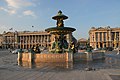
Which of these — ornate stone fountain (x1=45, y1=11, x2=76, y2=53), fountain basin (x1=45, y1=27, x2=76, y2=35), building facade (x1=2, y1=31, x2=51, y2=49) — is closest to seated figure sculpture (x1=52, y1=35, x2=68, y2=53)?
ornate stone fountain (x1=45, y1=11, x2=76, y2=53)

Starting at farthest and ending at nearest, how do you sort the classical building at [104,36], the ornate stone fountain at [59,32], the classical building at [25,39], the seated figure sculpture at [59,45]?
the classical building at [25,39], the classical building at [104,36], the ornate stone fountain at [59,32], the seated figure sculpture at [59,45]

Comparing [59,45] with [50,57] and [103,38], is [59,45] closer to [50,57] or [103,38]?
[50,57]

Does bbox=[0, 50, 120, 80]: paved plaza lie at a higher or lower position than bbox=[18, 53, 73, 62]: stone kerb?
lower

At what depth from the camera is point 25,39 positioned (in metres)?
162

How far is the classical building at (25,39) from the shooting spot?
155 m

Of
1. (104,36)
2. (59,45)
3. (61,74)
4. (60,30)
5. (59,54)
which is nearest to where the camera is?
(61,74)

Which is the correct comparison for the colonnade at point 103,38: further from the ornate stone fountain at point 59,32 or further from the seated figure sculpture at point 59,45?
the seated figure sculpture at point 59,45

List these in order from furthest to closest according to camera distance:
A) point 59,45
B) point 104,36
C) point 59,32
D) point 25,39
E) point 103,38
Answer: point 25,39, point 103,38, point 104,36, point 59,32, point 59,45

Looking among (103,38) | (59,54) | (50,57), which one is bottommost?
(50,57)

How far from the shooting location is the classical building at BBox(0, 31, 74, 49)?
155000 millimetres

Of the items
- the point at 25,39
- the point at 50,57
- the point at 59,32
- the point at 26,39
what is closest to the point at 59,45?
the point at 59,32

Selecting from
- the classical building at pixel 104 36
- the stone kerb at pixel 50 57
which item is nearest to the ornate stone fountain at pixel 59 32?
the stone kerb at pixel 50 57

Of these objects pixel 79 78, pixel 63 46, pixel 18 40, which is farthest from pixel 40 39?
pixel 79 78

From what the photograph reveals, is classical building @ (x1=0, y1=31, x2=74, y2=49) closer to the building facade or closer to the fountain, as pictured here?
the building facade
